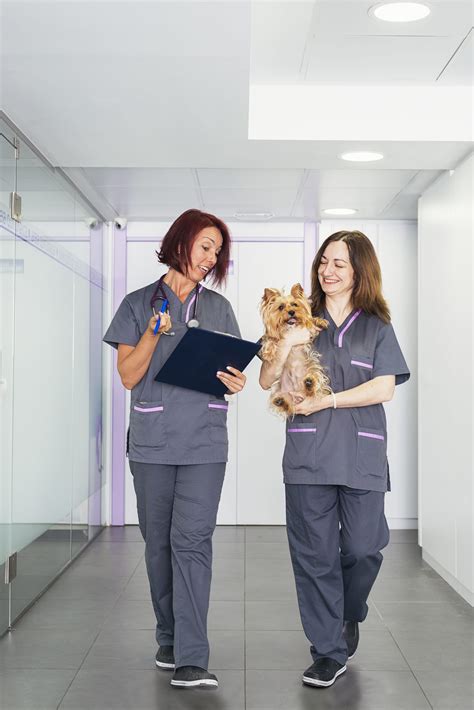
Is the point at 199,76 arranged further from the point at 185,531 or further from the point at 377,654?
the point at 377,654

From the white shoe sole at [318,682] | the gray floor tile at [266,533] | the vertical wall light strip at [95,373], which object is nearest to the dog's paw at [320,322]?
the white shoe sole at [318,682]

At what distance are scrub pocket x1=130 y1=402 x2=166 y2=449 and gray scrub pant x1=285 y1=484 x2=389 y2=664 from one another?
0.50 m

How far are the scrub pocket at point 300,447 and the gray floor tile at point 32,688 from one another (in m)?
1.11

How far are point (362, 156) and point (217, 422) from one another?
196cm

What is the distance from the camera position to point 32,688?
3113 millimetres

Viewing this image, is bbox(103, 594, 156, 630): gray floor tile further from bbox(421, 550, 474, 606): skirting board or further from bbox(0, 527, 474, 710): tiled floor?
bbox(421, 550, 474, 606): skirting board

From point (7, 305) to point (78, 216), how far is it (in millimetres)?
1776

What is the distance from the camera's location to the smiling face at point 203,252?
3.21 metres

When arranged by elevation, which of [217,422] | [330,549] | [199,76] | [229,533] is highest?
[199,76]

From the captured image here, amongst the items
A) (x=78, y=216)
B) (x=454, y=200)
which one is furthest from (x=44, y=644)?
(x=454, y=200)

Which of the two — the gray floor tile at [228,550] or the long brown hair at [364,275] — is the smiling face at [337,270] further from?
the gray floor tile at [228,550]

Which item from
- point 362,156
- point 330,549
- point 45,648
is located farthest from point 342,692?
point 362,156

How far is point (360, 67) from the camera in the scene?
3793 mm

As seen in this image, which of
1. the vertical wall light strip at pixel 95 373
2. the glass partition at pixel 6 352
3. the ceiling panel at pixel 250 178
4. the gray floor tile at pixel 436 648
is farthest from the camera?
the vertical wall light strip at pixel 95 373
